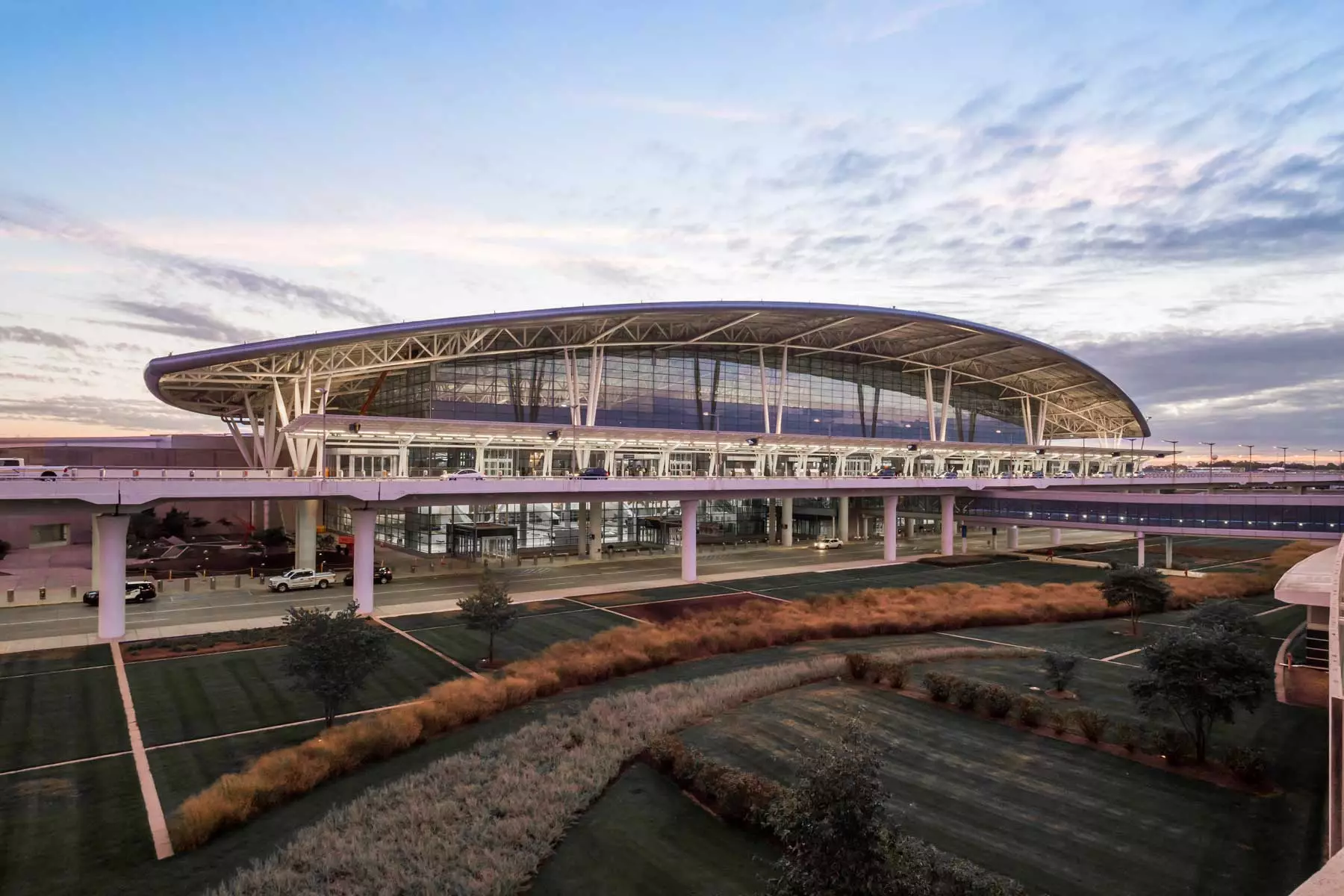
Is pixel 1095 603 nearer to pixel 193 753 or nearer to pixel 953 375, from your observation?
pixel 193 753

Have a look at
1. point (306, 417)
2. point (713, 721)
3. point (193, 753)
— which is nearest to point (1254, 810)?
point (713, 721)

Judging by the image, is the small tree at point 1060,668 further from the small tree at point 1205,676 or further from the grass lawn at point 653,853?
the grass lawn at point 653,853

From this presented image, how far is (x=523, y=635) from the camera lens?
119 ft

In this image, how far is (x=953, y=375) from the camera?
9506cm

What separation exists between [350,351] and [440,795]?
164 ft

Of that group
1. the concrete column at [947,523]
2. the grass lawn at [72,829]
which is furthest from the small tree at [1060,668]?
the concrete column at [947,523]

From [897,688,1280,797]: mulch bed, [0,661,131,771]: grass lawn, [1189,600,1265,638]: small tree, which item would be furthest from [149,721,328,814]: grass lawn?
[1189,600,1265,638]: small tree

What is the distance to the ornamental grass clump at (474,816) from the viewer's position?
14.2 m

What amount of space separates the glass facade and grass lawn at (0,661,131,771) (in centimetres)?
3970

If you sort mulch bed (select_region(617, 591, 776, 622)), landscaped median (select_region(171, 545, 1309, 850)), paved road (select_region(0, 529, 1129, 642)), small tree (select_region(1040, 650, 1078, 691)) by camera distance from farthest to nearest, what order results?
1. mulch bed (select_region(617, 591, 776, 622))
2. paved road (select_region(0, 529, 1129, 642))
3. small tree (select_region(1040, 650, 1078, 691))
4. landscaped median (select_region(171, 545, 1309, 850))

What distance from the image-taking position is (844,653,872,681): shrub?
28.8m

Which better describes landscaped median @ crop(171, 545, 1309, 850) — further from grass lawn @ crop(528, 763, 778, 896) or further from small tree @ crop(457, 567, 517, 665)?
grass lawn @ crop(528, 763, 778, 896)

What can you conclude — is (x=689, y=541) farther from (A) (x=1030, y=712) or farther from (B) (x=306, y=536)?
(A) (x=1030, y=712)

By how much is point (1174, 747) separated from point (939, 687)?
7.07 metres
